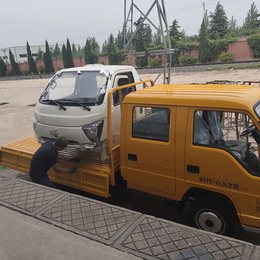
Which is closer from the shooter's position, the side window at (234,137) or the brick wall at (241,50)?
the side window at (234,137)

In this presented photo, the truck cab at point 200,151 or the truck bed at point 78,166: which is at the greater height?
the truck cab at point 200,151

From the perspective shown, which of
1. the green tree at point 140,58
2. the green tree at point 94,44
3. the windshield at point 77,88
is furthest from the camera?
the green tree at point 94,44

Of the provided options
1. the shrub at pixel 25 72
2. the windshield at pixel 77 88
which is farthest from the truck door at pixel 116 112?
the shrub at pixel 25 72

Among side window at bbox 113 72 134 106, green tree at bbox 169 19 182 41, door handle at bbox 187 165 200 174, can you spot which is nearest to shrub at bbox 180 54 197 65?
green tree at bbox 169 19 182 41

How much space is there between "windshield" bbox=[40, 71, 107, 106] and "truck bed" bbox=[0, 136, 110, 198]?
3.66ft

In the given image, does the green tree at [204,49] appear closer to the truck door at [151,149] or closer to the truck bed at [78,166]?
the truck bed at [78,166]

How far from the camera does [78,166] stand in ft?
14.9

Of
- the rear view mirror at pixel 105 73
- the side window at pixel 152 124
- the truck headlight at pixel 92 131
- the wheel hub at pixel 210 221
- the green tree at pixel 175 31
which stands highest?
the green tree at pixel 175 31

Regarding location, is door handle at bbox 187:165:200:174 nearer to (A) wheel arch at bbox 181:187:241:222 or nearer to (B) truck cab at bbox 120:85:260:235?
(B) truck cab at bbox 120:85:260:235

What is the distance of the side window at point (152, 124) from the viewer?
11.7 ft

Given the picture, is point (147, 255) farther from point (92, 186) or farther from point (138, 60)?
point (138, 60)

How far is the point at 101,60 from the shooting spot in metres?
60.1

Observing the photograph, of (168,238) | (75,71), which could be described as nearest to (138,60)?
(75,71)

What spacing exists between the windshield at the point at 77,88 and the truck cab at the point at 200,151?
0.99m
